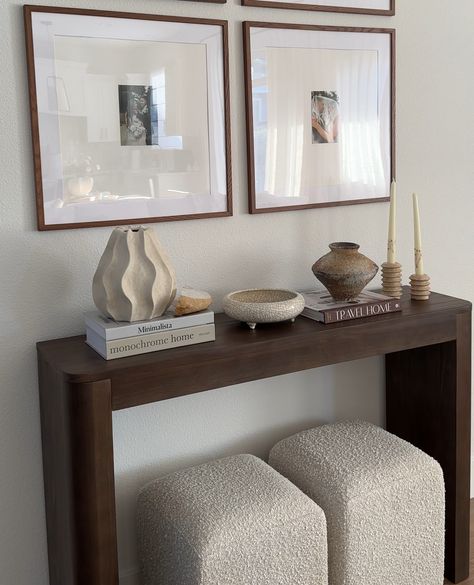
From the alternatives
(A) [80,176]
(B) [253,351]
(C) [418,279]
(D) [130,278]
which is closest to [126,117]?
(A) [80,176]

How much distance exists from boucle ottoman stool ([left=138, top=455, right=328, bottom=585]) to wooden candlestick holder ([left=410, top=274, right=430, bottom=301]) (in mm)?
654

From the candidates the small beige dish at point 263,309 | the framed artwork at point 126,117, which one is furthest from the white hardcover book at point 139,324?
the framed artwork at point 126,117

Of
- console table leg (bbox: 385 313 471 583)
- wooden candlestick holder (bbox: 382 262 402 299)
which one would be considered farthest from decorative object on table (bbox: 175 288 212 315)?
console table leg (bbox: 385 313 471 583)

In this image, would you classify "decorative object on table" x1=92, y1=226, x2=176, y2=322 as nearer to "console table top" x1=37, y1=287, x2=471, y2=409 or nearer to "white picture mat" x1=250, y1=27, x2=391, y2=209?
"console table top" x1=37, y1=287, x2=471, y2=409

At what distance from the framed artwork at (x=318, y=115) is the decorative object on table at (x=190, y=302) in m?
0.38

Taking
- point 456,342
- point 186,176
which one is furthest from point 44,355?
point 456,342

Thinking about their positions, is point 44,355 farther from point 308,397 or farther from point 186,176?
point 308,397

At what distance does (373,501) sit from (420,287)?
2.03ft

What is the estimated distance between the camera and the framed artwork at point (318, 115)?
2.06 metres

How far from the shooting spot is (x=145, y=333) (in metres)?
1.73

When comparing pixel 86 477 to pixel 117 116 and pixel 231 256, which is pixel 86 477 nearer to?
pixel 231 256

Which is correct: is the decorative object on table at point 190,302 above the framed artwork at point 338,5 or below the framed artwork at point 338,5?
below

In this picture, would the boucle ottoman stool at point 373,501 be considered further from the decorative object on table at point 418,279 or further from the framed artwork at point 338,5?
the framed artwork at point 338,5

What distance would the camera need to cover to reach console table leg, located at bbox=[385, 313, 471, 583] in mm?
2184
